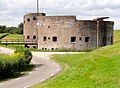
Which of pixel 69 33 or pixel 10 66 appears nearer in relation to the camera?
pixel 10 66

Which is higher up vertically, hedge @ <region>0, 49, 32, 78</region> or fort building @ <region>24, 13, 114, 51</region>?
fort building @ <region>24, 13, 114, 51</region>

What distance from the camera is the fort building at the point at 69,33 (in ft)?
228

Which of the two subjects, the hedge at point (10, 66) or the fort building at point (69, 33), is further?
the fort building at point (69, 33)

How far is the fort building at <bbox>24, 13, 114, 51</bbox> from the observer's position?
228 feet

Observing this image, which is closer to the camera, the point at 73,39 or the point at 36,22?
the point at 73,39

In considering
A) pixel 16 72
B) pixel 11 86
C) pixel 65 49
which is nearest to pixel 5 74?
pixel 16 72

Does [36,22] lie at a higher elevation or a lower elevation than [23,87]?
higher

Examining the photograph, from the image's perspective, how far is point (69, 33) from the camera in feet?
228

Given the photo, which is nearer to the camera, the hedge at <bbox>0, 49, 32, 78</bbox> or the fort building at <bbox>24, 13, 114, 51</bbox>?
the hedge at <bbox>0, 49, 32, 78</bbox>

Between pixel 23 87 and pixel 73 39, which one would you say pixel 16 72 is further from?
pixel 73 39

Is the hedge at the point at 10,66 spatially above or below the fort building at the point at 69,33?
below

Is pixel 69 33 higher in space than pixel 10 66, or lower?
higher

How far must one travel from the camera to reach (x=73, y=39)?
2751 inches

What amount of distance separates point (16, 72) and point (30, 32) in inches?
1851
